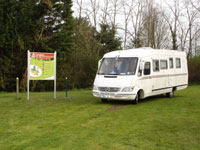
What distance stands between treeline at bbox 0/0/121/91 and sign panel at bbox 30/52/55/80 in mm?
9720

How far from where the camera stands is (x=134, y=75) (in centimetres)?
1291

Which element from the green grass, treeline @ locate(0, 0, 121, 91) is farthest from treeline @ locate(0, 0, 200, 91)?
the green grass

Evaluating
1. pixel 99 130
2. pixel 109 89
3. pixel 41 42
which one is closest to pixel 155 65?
pixel 109 89

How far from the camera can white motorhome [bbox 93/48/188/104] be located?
495 inches

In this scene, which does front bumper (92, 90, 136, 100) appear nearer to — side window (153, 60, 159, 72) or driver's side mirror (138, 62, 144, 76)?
driver's side mirror (138, 62, 144, 76)

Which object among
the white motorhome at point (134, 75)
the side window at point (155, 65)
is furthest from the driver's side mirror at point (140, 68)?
the side window at point (155, 65)

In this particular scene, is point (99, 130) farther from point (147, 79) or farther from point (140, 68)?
point (147, 79)

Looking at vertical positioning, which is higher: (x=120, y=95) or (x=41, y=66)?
(x=41, y=66)

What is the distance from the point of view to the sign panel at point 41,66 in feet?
47.4

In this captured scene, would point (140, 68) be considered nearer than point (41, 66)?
Yes

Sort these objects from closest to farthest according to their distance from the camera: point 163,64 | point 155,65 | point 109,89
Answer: point 109,89 → point 155,65 → point 163,64

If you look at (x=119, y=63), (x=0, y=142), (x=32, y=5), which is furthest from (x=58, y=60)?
(x=0, y=142)

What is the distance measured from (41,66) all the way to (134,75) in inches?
200

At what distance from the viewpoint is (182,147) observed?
5.84m
